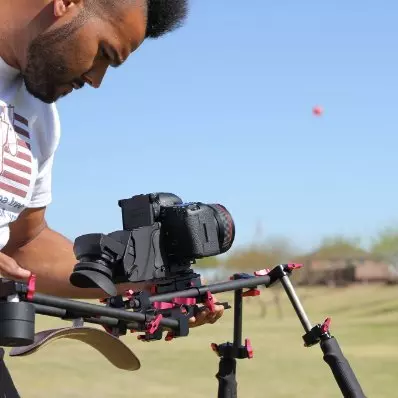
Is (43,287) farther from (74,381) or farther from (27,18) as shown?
(74,381)

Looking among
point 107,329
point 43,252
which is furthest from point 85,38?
point 107,329

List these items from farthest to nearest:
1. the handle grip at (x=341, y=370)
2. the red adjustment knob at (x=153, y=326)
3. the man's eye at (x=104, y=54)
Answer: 1. the man's eye at (x=104, y=54)
2. the handle grip at (x=341, y=370)
3. the red adjustment knob at (x=153, y=326)

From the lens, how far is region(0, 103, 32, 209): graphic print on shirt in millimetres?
3908

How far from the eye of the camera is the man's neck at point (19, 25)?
383 centimetres

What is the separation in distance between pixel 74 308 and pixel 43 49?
4.46ft

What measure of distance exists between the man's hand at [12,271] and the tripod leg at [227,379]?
117cm

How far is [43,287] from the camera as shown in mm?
4195

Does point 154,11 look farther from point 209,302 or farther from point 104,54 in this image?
point 209,302

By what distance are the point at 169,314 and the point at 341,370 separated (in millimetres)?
717

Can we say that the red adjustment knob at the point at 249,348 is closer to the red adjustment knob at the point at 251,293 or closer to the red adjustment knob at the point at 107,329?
the red adjustment knob at the point at 251,293

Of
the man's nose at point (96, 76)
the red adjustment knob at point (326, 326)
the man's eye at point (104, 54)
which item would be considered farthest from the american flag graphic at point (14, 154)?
the red adjustment knob at point (326, 326)

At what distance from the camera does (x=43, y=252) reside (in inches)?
167

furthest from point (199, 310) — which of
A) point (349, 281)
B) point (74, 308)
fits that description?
point (349, 281)

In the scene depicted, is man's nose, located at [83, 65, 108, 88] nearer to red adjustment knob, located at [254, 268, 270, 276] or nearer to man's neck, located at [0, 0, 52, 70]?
man's neck, located at [0, 0, 52, 70]
